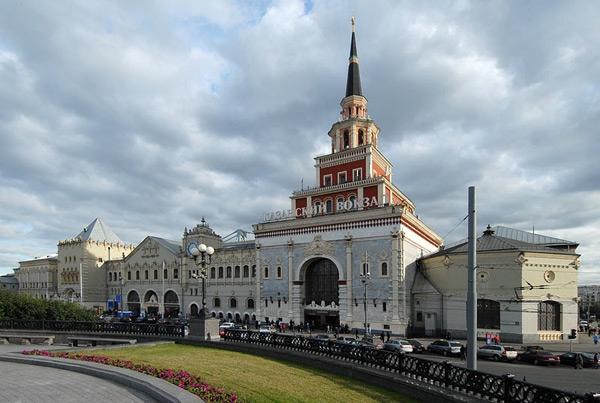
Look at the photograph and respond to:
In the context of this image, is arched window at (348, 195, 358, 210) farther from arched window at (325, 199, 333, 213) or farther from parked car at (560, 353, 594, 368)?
parked car at (560, 353, 594, 368)

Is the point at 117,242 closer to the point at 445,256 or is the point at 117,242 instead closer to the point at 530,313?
the point at 445,256

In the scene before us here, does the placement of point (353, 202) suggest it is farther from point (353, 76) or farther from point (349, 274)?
point (353, 76)

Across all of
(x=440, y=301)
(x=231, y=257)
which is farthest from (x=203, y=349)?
(x=231, y=257)

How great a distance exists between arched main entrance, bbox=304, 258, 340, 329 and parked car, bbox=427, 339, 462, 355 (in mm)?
16545

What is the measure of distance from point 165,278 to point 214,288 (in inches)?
383

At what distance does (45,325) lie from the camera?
26.4m

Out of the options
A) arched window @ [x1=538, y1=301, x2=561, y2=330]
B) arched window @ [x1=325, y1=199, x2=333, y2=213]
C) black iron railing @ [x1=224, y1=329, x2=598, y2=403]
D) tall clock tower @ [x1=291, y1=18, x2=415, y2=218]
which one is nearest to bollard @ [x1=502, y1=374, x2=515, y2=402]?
black iron railing @ [x1=224, y1=329, x2=598, y2=403]

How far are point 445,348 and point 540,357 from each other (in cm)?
585

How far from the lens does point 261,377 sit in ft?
45.4

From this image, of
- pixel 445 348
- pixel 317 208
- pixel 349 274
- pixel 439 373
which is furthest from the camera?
pixel 317 208

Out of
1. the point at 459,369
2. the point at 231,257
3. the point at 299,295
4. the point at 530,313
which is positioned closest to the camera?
the point at 459,369

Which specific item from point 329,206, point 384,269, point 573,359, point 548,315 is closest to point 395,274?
point 384,269

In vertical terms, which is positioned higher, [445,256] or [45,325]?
[445,256]

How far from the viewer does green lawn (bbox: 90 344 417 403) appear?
11945mm
